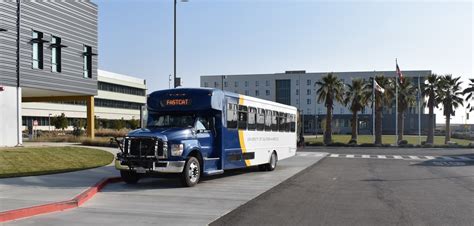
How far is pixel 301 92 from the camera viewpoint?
381ft

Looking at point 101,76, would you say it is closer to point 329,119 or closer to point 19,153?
point 329,119

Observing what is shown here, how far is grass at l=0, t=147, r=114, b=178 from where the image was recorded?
16.8m

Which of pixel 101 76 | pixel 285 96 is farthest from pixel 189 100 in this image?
pixel 285 96

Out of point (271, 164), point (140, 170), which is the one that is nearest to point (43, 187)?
point (140, 170)

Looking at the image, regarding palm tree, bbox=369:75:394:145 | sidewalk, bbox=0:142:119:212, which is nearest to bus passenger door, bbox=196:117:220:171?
sidewalk, bbox=0:142:119:212

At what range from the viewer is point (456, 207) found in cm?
1115

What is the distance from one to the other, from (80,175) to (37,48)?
16.5 metres

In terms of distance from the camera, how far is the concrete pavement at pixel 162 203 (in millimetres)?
9141

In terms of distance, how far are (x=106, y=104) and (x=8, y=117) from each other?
8051cm

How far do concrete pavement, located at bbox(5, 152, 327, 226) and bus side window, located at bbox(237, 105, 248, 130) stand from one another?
6.16 feet

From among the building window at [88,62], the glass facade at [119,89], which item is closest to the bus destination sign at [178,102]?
the building window at [88,62]

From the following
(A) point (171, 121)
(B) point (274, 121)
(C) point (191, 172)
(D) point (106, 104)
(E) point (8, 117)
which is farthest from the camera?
(D) point (106, 104)

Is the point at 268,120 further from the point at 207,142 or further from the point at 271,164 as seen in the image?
the point at 207,142

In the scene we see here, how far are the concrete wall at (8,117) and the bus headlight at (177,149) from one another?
16.6 m
